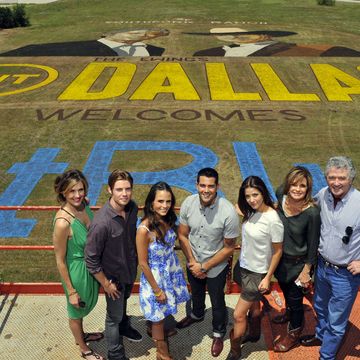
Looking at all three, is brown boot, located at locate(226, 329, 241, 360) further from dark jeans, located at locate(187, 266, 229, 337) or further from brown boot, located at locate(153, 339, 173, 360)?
brown boot, located at locate(153, 339, 173, 360)

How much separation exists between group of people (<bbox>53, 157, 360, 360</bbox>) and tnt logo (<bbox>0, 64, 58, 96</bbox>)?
545 inches

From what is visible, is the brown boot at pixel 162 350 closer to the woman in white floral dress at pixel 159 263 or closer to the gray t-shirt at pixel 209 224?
the woman in white floral dress at pixel 159 263

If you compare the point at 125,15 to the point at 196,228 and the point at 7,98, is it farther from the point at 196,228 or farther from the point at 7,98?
the point at 196,228

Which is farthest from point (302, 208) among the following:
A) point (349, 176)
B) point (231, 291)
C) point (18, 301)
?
point (18, 301)

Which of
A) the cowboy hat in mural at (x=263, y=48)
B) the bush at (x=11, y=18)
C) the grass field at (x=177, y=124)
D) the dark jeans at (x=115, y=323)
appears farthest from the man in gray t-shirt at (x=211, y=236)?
the bush at (x=11, y=18)

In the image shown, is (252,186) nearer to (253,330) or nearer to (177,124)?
(253,330)

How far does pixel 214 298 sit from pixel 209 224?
957 mm

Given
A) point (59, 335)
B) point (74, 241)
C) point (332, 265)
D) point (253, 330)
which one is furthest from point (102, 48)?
point (332, 265)

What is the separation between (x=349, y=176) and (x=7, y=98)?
1463 cm

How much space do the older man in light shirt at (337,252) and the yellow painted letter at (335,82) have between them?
40.4 ft

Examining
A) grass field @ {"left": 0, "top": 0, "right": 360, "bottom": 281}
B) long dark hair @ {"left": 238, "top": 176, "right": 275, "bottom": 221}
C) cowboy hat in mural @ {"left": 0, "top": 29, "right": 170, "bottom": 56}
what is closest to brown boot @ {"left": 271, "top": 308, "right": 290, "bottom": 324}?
long dark hair @ {"left": 238, "top": 176, "right": 275, "bottom": 221}

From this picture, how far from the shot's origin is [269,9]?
3519 cm

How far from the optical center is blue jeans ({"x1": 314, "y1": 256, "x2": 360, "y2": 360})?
12.9 ft

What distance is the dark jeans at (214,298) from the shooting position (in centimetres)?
432
